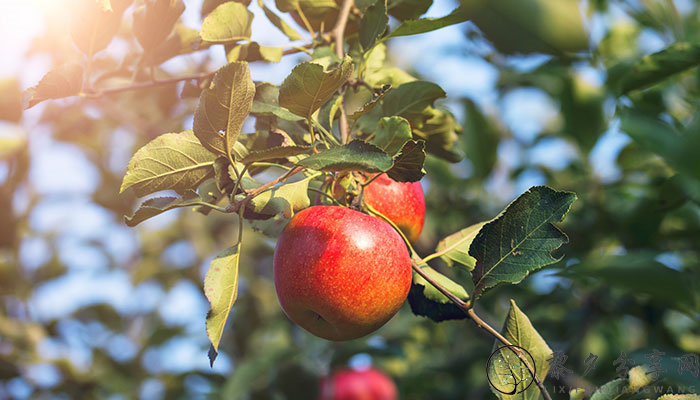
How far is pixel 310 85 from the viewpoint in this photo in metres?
0.77

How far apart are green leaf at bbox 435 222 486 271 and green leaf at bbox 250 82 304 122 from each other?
1.08ft

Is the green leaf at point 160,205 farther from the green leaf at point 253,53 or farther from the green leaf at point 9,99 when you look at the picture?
the green leaf at point 9,99

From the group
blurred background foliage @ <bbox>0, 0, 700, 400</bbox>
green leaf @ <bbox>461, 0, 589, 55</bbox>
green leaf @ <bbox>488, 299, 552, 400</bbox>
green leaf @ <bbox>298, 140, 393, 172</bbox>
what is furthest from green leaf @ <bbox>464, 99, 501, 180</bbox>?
green leaf @ <bbox>461, 0, 589, 55</bbox>

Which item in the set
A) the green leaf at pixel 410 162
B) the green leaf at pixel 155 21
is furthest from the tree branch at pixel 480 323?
the green leaf at pixel 155 21

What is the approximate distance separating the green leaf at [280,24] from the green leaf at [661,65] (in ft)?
2.33

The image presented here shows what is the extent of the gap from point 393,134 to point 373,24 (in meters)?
0.27

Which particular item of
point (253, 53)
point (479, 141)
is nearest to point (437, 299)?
point (253, 53)

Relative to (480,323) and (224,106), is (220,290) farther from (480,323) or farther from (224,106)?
(480,323)

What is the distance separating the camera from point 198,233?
3.30m

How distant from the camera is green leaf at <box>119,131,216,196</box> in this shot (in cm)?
79

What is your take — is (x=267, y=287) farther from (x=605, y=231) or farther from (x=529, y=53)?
(x=529, y=53)

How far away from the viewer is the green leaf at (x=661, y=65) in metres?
1.11

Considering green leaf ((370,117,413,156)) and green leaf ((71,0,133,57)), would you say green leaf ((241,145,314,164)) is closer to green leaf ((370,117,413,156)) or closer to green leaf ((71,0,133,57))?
green leaf ((370,117,413,156))

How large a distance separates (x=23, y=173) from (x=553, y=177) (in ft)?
7.73
